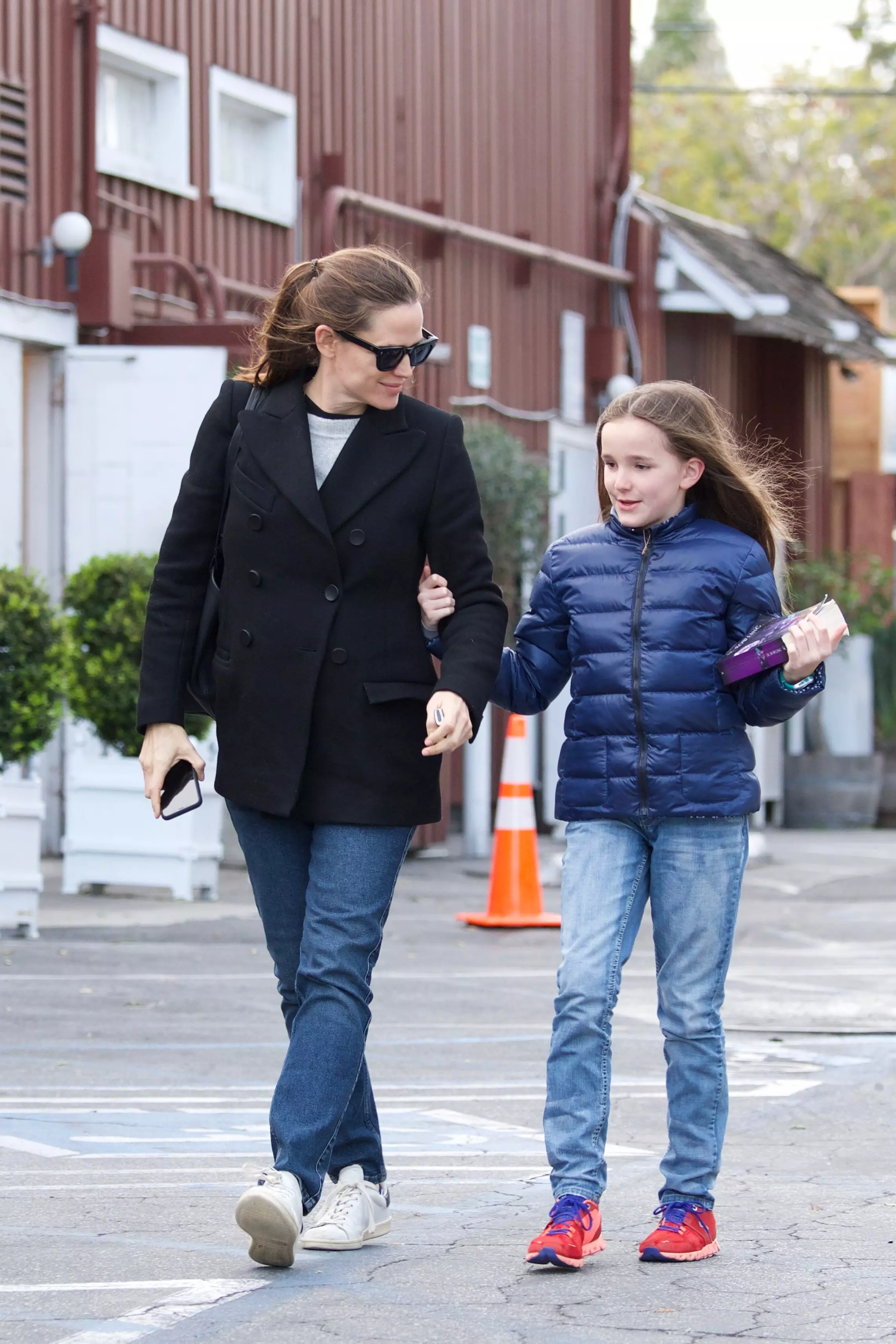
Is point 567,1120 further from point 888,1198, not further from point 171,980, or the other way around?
point 171,980

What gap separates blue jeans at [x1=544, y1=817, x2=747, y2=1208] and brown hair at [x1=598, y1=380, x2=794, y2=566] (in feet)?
2.12

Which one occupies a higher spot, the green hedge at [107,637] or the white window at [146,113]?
the white window at [146,113]

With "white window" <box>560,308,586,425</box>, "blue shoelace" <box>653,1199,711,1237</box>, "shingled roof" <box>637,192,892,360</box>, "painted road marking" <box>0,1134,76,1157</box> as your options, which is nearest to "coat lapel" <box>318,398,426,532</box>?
"blue shoelace" <box>653,1199,711,1237</box>

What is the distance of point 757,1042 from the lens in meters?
7.59

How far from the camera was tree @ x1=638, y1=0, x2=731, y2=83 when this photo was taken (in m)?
65.6

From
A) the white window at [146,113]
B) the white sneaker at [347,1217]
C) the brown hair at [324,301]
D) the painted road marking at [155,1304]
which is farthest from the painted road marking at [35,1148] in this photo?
the white window at [146,113]

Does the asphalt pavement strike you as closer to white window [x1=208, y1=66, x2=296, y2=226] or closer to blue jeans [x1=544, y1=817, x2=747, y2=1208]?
blue jeans [x1=544, y1=817, x2=747, y2=1208]

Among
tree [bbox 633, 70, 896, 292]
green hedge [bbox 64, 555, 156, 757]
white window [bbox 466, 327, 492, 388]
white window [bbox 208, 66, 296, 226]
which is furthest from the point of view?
tree [bbox 633, 70, 896, 292]

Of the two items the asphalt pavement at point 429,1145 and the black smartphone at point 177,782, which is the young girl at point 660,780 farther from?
the black smartphone at point 177,782

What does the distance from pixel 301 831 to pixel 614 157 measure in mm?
15205

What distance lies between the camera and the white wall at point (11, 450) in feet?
40.0

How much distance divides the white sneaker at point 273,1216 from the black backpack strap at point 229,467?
3.82ft

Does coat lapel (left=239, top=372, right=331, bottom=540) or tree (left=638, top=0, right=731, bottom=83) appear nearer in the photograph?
coat lapel (left=239, top=372, right=331, bottom=540)

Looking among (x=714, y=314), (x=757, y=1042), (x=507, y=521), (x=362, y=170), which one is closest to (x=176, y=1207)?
(x=757, y=1042)
